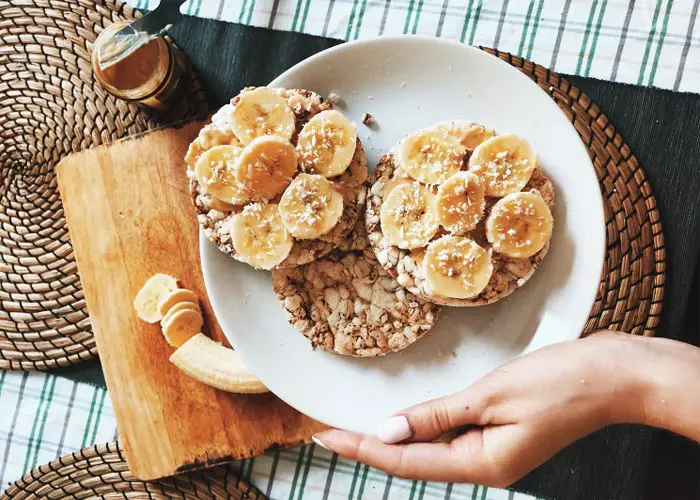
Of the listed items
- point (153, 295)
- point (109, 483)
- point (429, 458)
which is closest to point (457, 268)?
point (429, 458)

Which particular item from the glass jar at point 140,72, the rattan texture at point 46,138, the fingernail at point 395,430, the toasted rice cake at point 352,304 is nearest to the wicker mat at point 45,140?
the rattan texture at point 46,138

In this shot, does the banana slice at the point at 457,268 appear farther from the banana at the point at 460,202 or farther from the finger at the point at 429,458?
the finger at the point at 429,458

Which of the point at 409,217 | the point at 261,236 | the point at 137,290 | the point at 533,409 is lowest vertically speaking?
the point at 137,290

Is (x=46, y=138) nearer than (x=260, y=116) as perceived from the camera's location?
No

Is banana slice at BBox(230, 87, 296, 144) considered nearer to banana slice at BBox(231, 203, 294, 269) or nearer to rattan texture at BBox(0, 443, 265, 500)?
banana slice at BBox(231, 203, 294, 269)

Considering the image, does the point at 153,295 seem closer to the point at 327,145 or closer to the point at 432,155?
the point at 327,145

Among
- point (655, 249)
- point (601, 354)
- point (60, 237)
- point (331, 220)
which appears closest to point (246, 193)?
point (331, 220)

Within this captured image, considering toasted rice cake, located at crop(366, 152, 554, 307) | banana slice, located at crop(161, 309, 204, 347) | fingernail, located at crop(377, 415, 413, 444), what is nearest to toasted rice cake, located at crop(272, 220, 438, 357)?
toasted rice cake, located at crop(366, 152, 554, 307)
